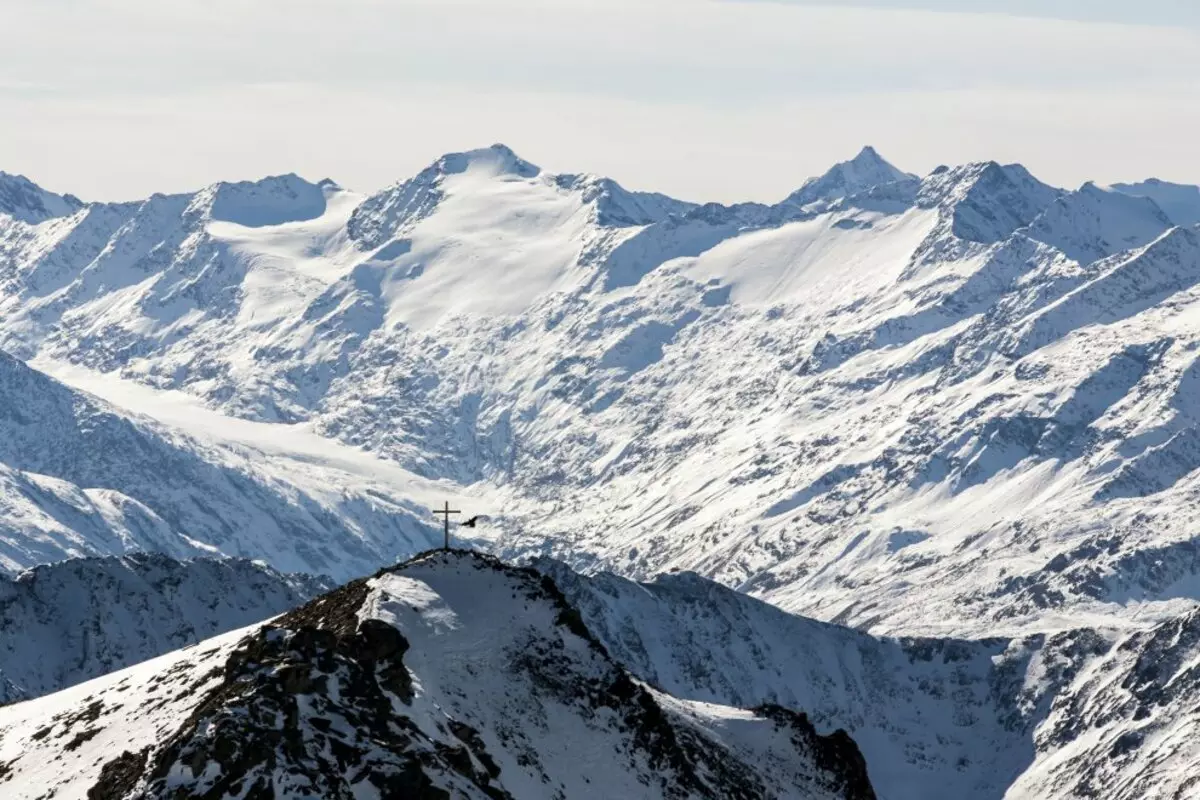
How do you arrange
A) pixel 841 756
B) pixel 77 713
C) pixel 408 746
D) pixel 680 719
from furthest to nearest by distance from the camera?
pixel 841 756
pixel 680 719
pixel 77 713
pixel 408 746

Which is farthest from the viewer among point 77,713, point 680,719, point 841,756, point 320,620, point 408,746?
point 841,756

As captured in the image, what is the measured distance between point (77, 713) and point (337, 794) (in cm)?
2604

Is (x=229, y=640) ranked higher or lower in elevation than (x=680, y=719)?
higher

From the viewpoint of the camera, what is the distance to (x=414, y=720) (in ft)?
369

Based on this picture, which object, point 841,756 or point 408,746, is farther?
point 841,756

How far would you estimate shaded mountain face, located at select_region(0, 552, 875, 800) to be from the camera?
101m

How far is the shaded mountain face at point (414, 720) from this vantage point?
101 metres

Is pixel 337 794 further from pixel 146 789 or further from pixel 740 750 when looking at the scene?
pixel 740 750

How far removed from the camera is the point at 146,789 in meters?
98.4

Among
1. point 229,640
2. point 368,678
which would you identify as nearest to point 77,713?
point 229,640

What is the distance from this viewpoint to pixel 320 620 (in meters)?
130

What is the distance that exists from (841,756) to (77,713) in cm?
5745

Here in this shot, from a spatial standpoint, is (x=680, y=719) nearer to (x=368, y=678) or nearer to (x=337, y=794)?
(x=368, y=678)

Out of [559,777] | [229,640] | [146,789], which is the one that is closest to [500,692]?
[559,777]
